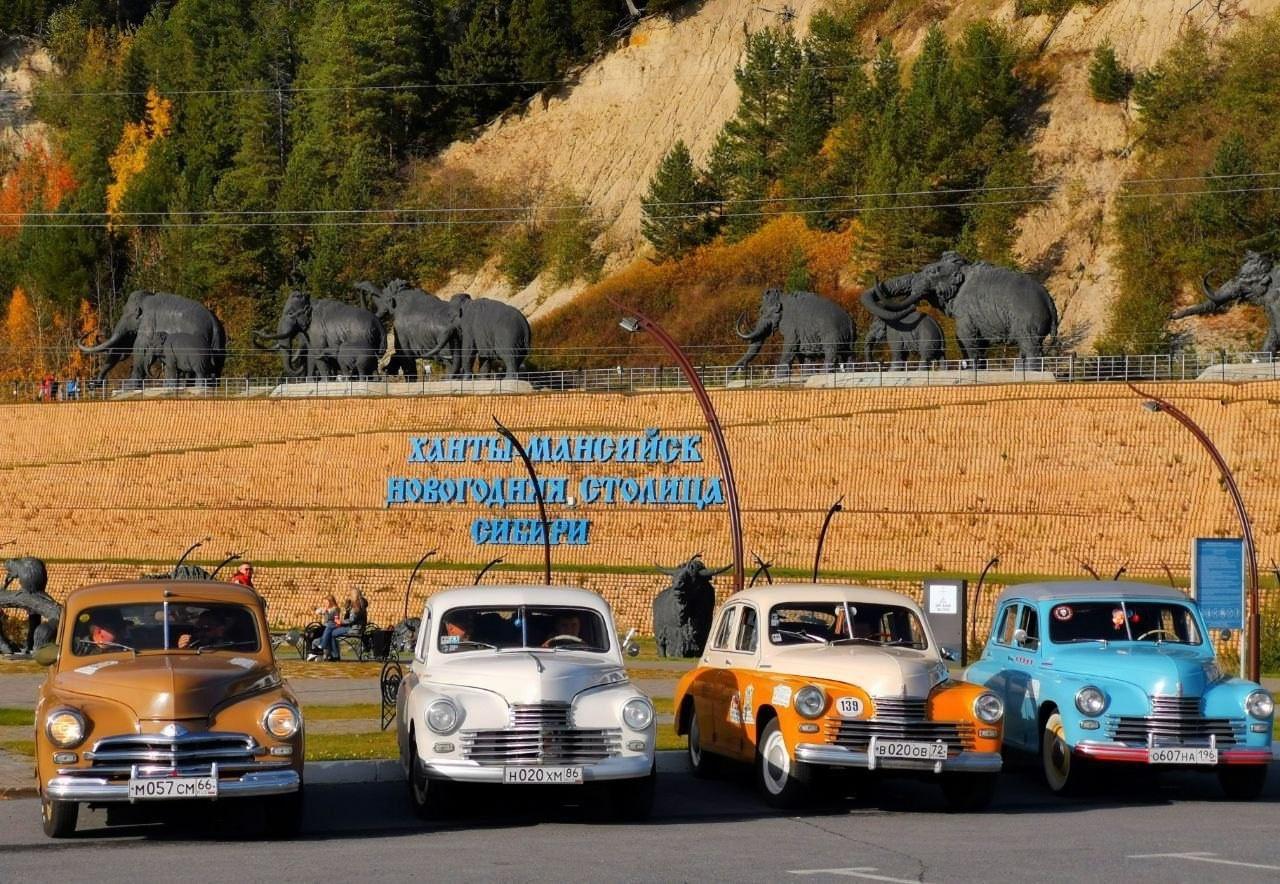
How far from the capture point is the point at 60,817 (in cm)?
1516

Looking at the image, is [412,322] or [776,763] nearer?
[776,763]

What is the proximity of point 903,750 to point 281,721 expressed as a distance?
5.09 m

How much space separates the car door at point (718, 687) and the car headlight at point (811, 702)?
142 cm

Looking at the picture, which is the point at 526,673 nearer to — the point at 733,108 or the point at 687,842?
the point at 687,842

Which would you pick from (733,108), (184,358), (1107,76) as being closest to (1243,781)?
(184,358)

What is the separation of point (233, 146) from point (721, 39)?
24498mm

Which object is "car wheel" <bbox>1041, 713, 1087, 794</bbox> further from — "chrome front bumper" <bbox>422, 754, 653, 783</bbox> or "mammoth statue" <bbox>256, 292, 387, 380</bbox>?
"mammoth statue" <bbox>256, 292, 387, 380</bbox>

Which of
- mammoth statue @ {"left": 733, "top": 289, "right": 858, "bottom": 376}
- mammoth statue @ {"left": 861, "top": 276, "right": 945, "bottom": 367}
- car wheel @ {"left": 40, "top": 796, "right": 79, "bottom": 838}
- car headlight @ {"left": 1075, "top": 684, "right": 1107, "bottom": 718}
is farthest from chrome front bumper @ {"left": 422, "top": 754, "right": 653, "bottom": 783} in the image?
mammoth statue @ {"left": 733, "top": 289, "right": 858, "bottom": 376}

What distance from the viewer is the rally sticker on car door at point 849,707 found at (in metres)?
16.7

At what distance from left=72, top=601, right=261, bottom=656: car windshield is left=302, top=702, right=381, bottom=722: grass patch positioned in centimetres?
746

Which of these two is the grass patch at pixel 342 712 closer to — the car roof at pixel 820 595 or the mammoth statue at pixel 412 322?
the car roof at pixel 820 595

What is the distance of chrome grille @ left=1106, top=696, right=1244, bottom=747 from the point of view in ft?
58.5

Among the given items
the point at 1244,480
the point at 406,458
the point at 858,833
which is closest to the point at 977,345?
the point at 1244,480

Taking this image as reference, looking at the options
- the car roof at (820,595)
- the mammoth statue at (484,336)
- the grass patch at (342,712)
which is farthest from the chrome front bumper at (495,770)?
the mammoth statue at (484,336)
